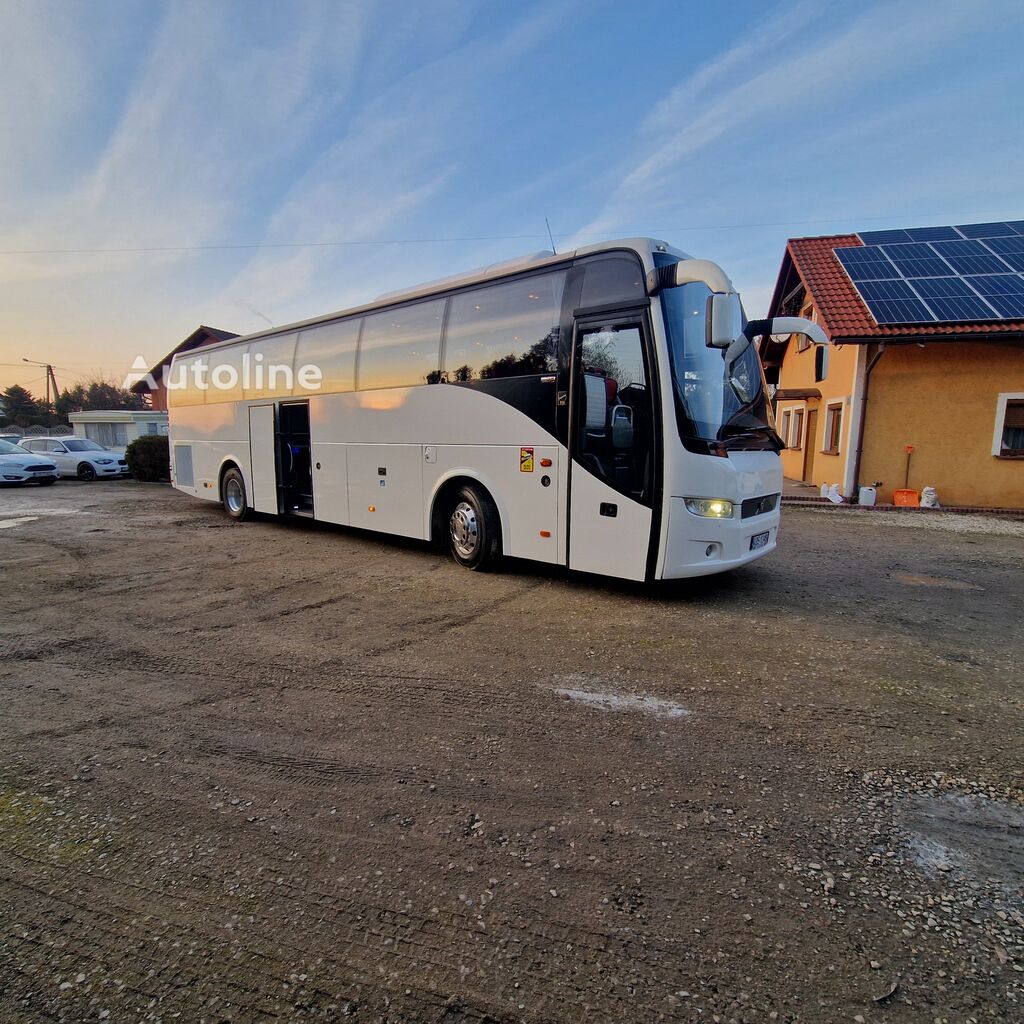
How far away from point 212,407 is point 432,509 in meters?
6.62

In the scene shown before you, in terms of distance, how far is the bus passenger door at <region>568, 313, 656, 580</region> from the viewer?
5.15 meters

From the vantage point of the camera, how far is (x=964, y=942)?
1810 mm

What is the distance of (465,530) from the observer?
6891mm

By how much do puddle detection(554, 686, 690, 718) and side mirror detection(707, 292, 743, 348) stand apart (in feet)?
9.18

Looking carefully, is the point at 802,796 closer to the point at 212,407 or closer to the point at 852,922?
the point at 852,922

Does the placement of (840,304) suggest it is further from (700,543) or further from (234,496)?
(234,496)

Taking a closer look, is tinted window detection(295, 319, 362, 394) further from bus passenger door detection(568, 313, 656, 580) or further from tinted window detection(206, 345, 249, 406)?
bus passenger door detection(568, 313, 656, 580)

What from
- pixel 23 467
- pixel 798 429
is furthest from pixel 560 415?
pixel 23 467

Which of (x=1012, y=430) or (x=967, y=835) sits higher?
(x=1012, y=430)

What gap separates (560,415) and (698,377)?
1.39 meters

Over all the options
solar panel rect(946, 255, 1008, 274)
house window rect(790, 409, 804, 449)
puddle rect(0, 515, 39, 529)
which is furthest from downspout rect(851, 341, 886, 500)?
puddle rect(0, 515, 39, 529)

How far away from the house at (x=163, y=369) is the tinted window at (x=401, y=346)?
34.1m

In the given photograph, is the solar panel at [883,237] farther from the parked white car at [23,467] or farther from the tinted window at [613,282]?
the parked white car at [23,467]

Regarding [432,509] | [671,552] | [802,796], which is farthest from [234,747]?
[432,509]
